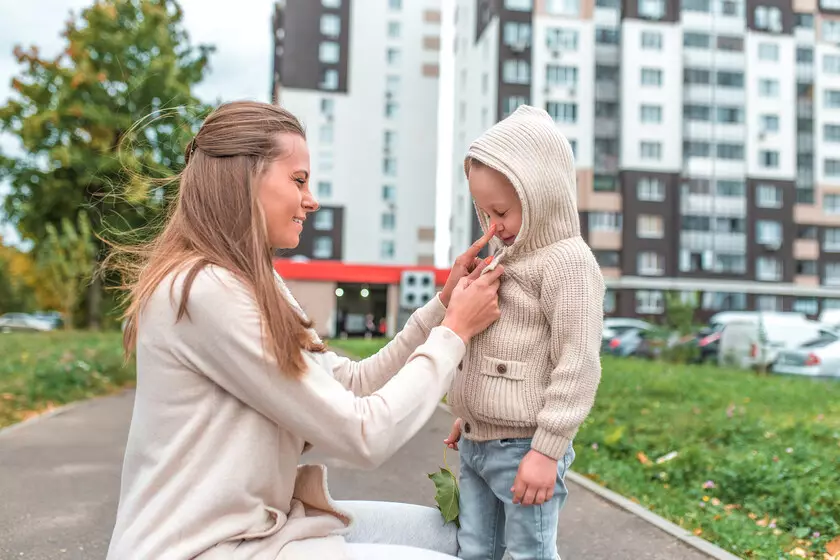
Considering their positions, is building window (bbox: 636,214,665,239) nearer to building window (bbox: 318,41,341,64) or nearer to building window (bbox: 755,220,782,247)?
building window (bbox: 755,220,782,247)

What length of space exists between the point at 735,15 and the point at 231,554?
194ft

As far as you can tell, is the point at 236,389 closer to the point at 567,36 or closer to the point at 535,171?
the point at 535,171

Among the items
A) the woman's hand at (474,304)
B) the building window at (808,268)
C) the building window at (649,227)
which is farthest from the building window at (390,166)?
the woman's hand at (474,304)

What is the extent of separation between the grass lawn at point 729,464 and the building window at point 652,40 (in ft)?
150

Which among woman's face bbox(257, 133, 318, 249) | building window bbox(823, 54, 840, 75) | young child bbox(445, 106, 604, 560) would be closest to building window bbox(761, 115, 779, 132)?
building window bbox(823, 54, 840, 75)

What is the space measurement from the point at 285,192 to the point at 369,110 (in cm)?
6250

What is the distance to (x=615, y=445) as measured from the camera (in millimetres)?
7613

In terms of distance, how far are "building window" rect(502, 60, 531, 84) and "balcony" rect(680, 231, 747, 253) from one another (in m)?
14.4

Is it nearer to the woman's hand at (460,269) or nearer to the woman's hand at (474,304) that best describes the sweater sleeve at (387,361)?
the woman's hand at (460,269)

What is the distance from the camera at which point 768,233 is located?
52.4 m

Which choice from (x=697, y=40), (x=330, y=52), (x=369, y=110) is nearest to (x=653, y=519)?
(x=697, y=40)

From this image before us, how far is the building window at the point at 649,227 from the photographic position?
51.4 m

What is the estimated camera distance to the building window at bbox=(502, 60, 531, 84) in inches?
2111

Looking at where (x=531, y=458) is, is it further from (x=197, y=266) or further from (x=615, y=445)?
(x=615, y=445)
